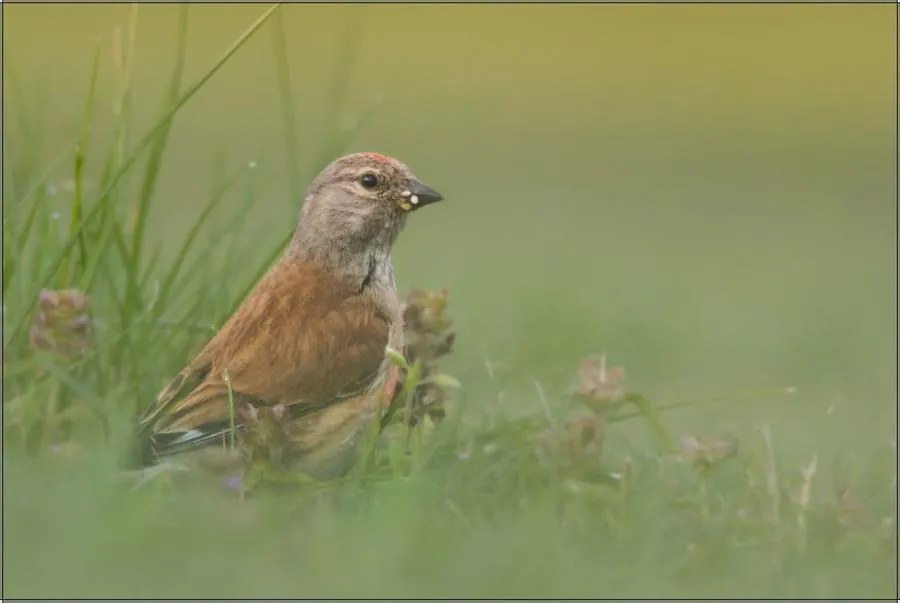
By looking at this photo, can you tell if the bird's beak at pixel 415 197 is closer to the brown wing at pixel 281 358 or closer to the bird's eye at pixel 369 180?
the bird's eye at pixel 369 180

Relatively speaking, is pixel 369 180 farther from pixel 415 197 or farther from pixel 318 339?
pixel 318 339

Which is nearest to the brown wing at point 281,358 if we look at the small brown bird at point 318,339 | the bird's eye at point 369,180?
the small brown bird at point 318,339

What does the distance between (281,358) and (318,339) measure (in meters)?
0.12

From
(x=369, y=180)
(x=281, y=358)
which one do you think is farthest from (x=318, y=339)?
(x=369, y=180)

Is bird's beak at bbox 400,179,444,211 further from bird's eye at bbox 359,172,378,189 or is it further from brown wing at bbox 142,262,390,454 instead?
brown wing at bbox 142,262,390,454

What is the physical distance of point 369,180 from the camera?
15.4ft

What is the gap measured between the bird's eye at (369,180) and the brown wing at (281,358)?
0.31 metres

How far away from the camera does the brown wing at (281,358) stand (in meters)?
4.12

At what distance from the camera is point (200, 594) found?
315 cm

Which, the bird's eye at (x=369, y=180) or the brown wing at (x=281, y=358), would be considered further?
the bird's eye at (x=369, y=180)

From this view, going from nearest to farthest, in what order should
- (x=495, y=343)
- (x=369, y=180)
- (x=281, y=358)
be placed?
(x=281, y=358) < (x=369, y=180) < (x=495, y=343)

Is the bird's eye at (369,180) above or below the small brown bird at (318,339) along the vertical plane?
above

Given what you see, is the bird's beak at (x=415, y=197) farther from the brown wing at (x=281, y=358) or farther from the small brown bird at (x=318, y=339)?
the brown wing at (x=281, y=358)

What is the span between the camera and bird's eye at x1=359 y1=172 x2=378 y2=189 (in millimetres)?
Answer: 4676
